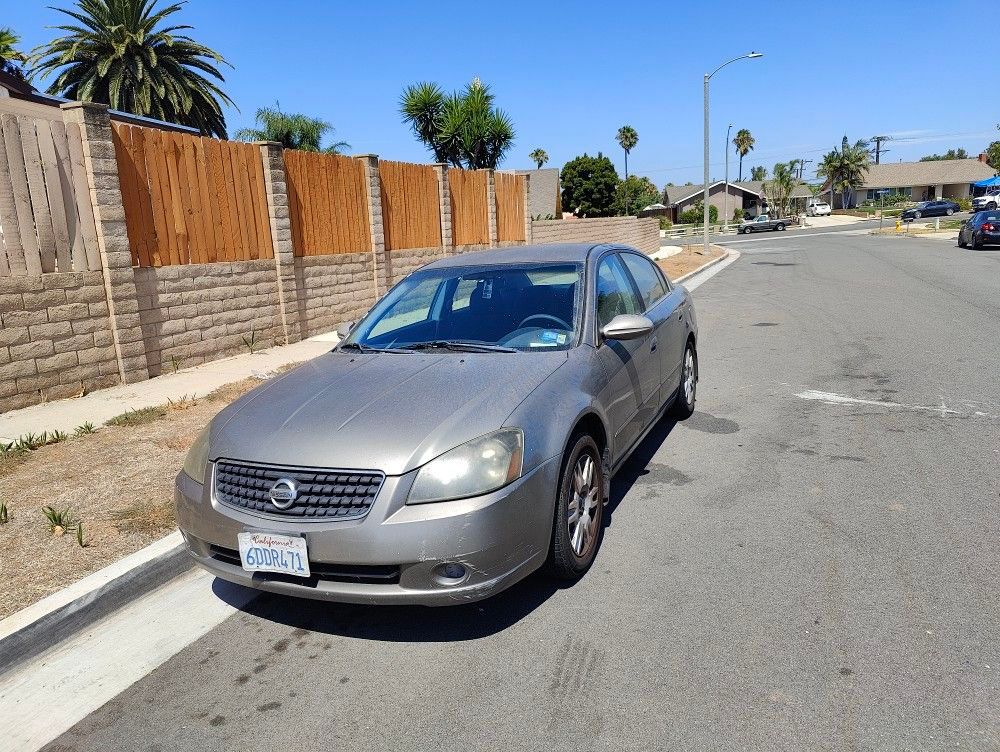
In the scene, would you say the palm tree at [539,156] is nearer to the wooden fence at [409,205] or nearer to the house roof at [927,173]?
the house roof at [927,173]

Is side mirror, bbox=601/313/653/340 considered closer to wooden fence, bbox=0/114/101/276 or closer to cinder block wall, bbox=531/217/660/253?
wooden fence, bbox=0/114/101/276

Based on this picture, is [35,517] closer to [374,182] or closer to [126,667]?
[126,667]

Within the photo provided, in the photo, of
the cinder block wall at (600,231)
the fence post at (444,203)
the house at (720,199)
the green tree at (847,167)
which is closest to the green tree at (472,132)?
the cinder block wall at (600,231)

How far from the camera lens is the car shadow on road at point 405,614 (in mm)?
3455

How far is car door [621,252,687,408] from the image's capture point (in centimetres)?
557

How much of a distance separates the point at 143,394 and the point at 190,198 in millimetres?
2662

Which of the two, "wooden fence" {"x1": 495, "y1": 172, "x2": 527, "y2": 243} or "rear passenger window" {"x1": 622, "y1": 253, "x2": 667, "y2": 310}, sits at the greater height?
"wooden fence" {"x1": 495, "y1": 172, "x2": 527, "y2": 243}

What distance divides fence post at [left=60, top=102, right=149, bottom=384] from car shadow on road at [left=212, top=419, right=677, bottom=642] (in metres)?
5.09

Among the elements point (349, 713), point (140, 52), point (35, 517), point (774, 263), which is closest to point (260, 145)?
point (35, 517)

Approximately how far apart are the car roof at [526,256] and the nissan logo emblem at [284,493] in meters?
2.37

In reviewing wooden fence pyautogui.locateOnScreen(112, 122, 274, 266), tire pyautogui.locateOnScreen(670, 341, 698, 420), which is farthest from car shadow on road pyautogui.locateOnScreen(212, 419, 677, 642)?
wooden fence pyautogui.locateOnScreen(112, 122, 274, 266)

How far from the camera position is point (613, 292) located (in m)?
5.04

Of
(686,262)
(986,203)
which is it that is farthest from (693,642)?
(986,203)

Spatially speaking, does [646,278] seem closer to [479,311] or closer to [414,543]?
[479,311]
